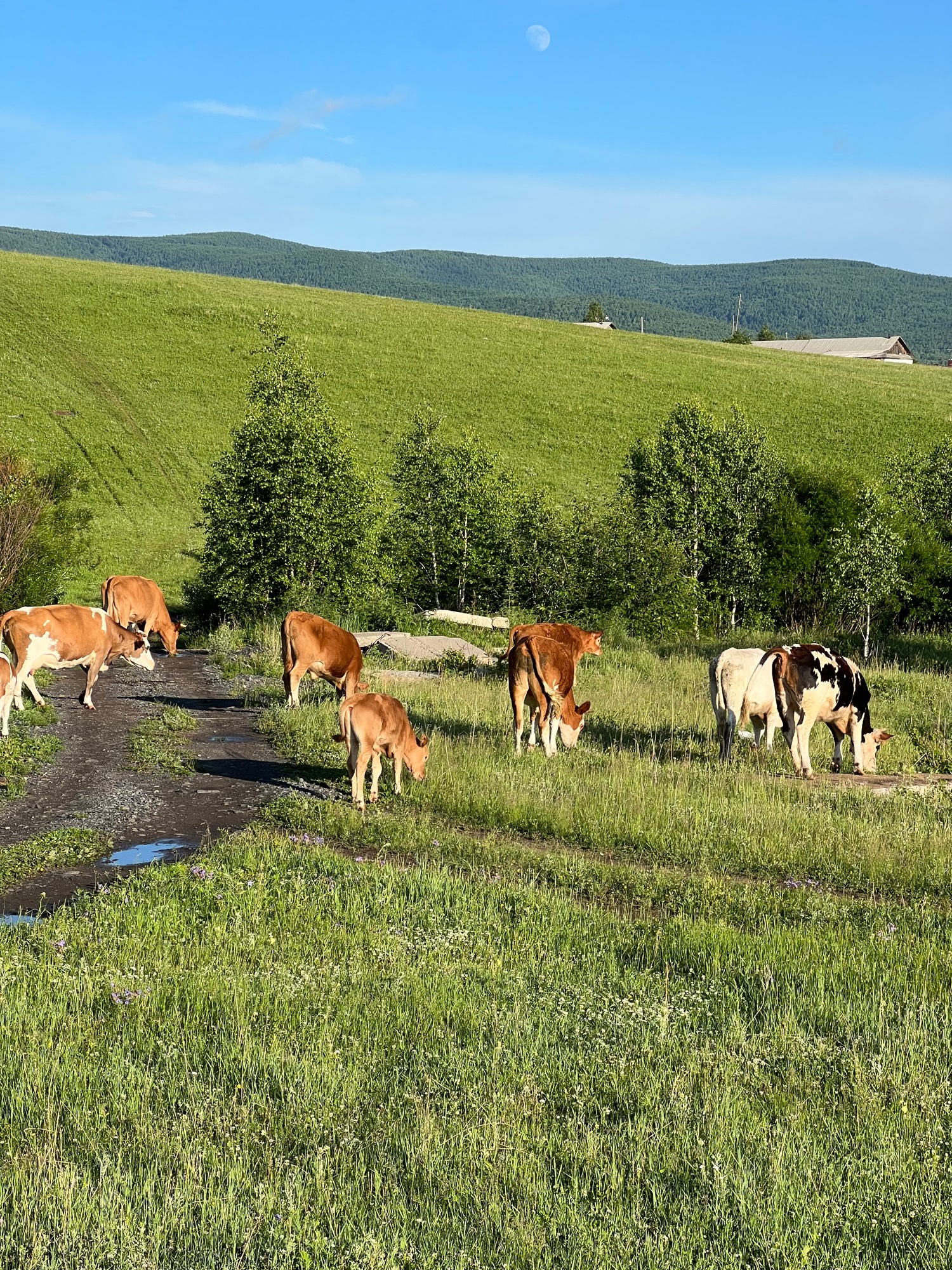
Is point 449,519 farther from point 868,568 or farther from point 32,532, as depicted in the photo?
point 32,532

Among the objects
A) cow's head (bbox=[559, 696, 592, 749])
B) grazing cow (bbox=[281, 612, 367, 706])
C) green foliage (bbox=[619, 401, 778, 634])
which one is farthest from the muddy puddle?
green foliage (bbox=[619, 401, 778, 634])

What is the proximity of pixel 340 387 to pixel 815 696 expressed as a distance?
56.0 m

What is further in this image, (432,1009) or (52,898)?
(52,898)

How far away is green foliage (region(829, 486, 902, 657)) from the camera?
2750 cm

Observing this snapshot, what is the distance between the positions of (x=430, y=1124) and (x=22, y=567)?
74.3 ft

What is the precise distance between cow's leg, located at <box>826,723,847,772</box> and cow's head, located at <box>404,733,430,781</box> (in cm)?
582

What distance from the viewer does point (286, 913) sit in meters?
9.17

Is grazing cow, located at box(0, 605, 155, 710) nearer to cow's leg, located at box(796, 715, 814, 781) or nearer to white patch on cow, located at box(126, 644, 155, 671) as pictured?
white patch on cow, located at box(126, 644, 155, 671)

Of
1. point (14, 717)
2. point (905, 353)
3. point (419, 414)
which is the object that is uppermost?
point (905, 353)

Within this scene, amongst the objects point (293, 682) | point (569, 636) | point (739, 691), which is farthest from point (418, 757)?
point (569, 636)

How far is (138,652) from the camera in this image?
21969mm

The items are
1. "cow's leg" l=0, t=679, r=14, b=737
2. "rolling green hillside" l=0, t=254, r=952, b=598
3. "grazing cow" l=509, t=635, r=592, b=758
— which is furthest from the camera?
"rolling green hillside" l=0, t=254, r=952, b=598

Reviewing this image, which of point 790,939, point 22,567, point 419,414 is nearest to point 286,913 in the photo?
point 790,939

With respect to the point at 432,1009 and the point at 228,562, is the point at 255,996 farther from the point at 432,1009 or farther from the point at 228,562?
the point at 228,562
